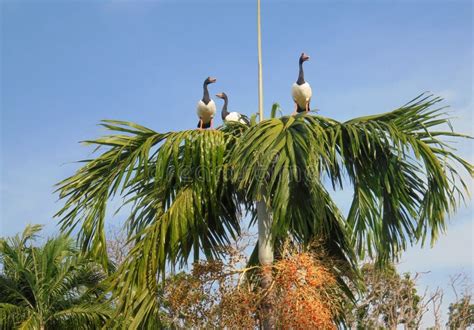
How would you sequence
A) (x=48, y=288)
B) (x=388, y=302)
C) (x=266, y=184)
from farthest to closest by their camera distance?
(x=388, y=302), (x=48, y=288), (x=266, y=184)

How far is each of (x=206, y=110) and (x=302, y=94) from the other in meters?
1.27

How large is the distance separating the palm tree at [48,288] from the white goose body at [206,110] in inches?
127

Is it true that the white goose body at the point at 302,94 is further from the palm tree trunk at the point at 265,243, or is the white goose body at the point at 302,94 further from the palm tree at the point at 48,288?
the palm tree at the point at 48,288

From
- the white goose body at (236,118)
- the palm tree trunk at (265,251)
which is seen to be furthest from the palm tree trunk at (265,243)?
the white goose body at (236,118)

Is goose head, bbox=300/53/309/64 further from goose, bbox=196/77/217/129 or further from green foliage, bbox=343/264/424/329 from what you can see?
green foliage, bbox=343/264/424/329

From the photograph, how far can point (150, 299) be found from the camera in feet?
25.9

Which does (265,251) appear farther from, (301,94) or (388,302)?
(388,302)

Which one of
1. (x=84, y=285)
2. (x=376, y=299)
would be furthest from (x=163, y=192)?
(x=376, y=299)

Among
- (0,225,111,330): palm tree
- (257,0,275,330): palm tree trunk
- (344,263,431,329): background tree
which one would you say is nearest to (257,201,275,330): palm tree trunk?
(257,0,275,330): palm tree trunk

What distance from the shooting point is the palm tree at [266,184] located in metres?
7.73

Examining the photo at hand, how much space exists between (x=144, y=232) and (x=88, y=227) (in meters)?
0.70

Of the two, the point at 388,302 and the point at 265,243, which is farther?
the point at 388,302

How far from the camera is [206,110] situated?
9.17m

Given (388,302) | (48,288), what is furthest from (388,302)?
(48,288)
